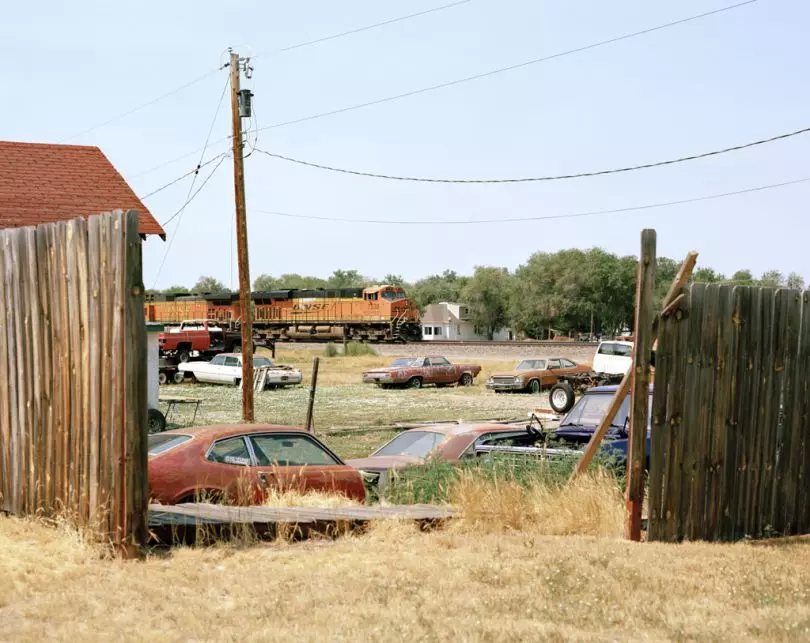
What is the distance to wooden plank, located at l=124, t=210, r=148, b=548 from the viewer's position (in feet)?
23.7

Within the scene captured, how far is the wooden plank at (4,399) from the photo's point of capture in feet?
28.0

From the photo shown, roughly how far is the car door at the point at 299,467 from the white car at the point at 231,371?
104ft

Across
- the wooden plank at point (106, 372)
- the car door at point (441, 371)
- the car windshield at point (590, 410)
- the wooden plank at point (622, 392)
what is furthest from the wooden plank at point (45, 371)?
the car door at point (441, 371)

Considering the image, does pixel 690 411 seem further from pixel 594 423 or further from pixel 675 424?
pixel 594 423

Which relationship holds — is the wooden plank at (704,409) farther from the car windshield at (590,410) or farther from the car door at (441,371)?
the car door at (441,371)

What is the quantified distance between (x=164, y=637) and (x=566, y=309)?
357 feet

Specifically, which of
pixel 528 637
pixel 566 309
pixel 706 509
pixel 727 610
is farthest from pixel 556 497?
pixel 566 309

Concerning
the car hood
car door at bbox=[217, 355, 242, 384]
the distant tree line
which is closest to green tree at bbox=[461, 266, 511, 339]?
the distant tree line

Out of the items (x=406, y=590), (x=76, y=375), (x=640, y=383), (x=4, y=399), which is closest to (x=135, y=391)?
(x=76, y=375)

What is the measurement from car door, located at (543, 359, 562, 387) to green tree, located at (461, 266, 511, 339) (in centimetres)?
8591

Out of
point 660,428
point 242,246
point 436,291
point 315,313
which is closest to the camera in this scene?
point 660,428

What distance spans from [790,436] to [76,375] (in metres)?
6.26

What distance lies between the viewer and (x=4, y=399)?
861cm

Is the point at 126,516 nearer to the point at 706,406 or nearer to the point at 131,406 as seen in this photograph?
the point at 131,406
